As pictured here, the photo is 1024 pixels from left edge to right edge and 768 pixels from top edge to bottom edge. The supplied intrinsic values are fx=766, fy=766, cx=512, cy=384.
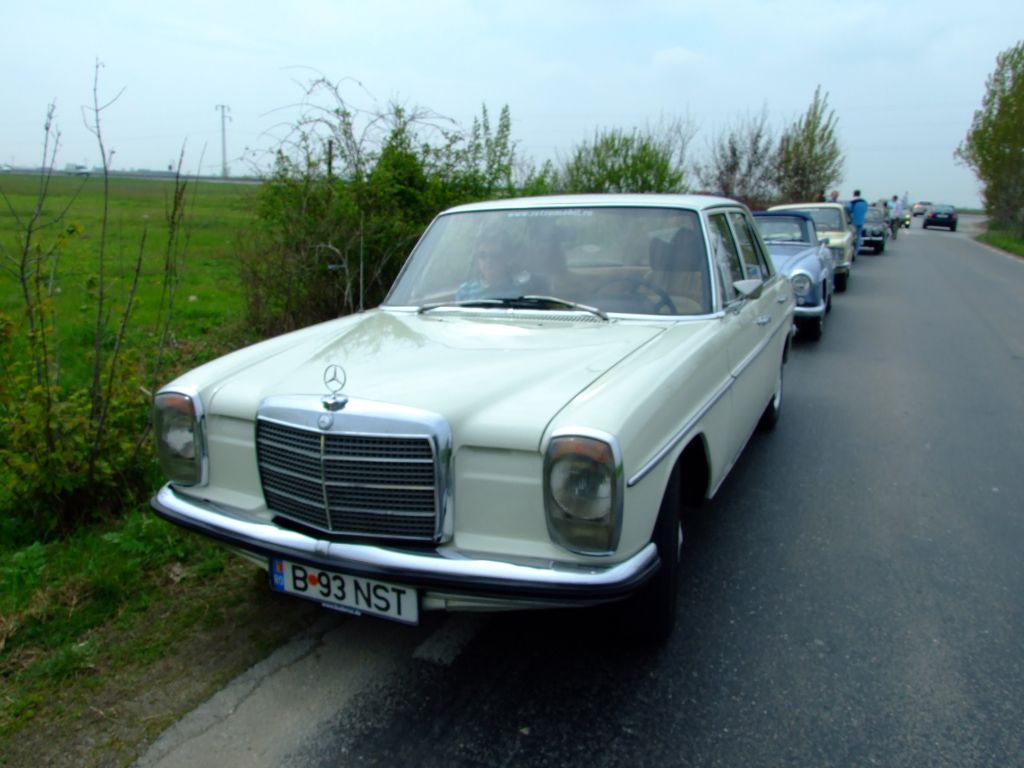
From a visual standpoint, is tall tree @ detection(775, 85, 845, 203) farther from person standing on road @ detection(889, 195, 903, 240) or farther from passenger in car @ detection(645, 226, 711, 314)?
passenger in car @ detection(645, 226, 711, 314)

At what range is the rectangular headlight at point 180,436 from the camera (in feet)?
9.31

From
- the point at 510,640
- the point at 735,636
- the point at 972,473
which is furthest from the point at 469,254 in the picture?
the point at 972,473

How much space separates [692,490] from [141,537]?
2.62 m

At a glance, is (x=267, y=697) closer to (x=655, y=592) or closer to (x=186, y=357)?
(x=655, y=592)

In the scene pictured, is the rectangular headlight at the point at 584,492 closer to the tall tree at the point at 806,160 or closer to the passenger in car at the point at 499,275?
the passenger in car at the point at 499,275

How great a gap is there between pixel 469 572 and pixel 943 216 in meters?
53.9

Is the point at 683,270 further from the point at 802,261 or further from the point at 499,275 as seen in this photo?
the point at 802,261

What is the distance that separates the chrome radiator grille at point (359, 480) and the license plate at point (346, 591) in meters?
0.15

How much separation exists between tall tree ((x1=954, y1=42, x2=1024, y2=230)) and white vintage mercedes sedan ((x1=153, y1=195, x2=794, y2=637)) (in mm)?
39637

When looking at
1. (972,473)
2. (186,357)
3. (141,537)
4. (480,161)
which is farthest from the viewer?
(480,161)

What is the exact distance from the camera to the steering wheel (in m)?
3.61

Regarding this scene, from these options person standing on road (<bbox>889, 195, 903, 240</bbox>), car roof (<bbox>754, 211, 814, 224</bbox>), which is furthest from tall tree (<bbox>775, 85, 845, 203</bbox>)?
car roof (<bbox>754, 211, 814, 224</bbox>)

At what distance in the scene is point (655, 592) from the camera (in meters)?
2.75

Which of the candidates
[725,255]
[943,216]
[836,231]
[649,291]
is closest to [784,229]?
[836,231]
